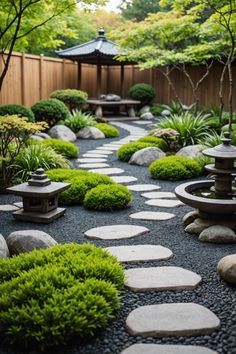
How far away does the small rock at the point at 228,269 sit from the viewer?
2.91 m

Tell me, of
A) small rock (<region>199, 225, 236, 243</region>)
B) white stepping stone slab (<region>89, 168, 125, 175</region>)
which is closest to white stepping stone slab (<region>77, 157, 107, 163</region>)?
white stepping stone slab (<region>89, 168, 125, 175</region>)

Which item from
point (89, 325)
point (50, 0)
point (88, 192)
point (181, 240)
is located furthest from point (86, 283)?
point (50, 0)

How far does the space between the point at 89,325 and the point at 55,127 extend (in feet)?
29.6

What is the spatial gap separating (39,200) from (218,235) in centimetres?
205

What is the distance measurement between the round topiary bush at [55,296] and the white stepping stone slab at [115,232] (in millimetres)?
1197

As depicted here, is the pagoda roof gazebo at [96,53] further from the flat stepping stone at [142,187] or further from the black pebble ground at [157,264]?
the black pebble ground at [157,264]

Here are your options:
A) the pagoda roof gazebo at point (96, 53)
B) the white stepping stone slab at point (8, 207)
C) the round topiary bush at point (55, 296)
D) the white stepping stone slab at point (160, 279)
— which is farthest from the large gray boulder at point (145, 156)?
the pagoda roof gazebo at point (96, 53)

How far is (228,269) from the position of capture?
2941 mm

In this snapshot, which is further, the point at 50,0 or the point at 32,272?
the point at 50,0

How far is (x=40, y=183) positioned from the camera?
4.74 meters

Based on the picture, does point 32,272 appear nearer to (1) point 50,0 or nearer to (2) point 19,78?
(1) point 50,0

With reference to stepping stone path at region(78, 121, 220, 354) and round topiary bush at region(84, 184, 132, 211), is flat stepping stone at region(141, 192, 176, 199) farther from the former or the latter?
stepping stone path at region(78, 121, 220, 354)

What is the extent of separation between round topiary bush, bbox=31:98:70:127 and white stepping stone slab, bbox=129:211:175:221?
7.22 meters

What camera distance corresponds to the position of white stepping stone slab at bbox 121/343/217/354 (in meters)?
2.09
